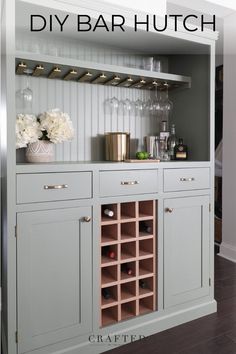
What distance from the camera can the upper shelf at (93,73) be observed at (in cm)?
190

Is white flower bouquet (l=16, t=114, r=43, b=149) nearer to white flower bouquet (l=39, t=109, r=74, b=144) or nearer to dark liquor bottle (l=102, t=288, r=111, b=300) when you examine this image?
white flower bouquet (l=39, t=109, r=74, b=144)

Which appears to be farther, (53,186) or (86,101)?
(86,101)

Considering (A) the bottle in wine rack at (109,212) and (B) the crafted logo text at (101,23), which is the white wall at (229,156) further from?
(A) the bottle in wine rack at (109,212)

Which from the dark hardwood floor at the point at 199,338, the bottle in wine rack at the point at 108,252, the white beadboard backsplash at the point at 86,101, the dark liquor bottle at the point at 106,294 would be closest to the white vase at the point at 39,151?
the white beadboard backsplash at the point at 86,101

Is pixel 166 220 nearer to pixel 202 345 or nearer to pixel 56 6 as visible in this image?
pixel 202 345

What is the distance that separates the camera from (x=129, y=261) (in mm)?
2123

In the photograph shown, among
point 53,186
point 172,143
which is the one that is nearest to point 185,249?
point 172,143

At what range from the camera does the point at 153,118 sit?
267 centimetres

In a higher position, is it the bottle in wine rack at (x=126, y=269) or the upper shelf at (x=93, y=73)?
the upper shelf at (x=93, y=73)

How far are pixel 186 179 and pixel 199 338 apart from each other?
105 cm

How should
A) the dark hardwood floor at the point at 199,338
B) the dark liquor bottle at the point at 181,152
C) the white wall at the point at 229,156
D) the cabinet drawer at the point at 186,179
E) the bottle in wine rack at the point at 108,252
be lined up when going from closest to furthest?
the dark hardwood floor at the point at 199,338 < the bottle in wine rack at the point at 108,252 < the cabinet drawer at the point at 186,179 < the dark liquor bottle at the point at 181,152 < the white wall at the point at 229,156

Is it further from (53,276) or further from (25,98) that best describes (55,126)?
(53,276)

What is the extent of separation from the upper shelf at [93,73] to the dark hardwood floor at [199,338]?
1.74 meters

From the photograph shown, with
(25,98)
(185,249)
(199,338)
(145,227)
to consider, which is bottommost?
(199,338)
